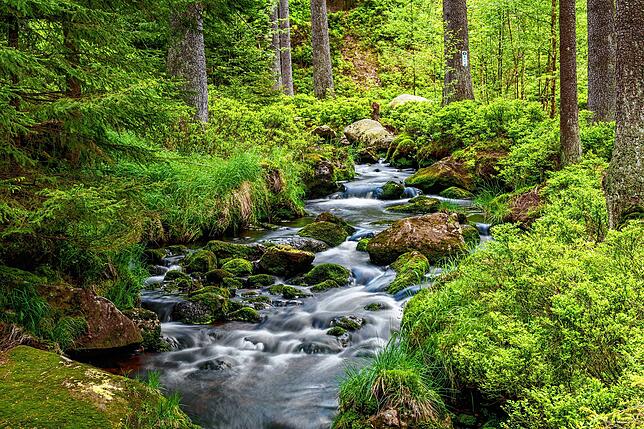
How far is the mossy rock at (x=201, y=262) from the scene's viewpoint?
861cm

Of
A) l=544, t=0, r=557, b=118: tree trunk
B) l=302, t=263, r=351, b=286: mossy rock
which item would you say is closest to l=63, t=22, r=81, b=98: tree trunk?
l=302, t=263, r=351, b=286: mossy rock

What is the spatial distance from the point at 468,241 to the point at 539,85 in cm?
1295

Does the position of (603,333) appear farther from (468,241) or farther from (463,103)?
(463,103)

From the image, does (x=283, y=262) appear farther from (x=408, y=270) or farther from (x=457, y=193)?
(x=457, y=193)

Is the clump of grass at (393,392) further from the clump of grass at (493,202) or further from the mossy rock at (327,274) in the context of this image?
the clump of grass at (493,202)

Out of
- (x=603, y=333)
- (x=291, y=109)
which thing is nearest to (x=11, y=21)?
(x=603, y=333)

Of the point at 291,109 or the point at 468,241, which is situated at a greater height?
the point at 291,109

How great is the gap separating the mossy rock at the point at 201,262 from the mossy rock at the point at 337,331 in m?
2.55

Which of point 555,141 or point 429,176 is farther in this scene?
point 429,176

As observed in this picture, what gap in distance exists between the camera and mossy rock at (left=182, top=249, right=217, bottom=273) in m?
8.61

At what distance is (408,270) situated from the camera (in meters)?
7.94

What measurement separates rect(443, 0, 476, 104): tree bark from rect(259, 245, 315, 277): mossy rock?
31.7ft

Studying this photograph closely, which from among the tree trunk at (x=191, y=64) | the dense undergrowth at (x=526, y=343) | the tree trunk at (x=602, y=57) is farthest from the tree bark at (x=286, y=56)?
the dense undergrowth at (x=526, y=343)

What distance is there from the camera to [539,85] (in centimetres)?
1995
